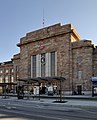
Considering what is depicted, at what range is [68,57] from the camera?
7462 centimetres

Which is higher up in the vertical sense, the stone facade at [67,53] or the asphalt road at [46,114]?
the stone facade at [67,53]

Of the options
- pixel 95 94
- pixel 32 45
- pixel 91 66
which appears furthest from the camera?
pixel 32 45

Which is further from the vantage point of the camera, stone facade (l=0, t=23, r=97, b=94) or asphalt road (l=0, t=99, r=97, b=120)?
stone facade (l=0, t=23, r=97, b=94)

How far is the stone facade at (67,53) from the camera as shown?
70.2 metres

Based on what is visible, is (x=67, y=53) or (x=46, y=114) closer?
(x=46, y=114)

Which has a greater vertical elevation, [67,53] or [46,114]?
[67,53]

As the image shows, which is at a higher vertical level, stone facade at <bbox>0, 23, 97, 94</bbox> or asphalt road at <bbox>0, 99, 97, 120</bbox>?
stone facade at <bbox>0, 23, 97, 94</bbox>

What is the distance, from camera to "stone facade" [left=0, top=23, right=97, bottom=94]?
70.2 metres

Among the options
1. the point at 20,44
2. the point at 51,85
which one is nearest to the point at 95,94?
the point at 51,85

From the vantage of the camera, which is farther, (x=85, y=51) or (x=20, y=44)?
(x=20, y=44)

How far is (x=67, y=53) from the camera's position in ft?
247

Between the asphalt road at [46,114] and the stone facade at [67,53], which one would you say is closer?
the asphalt road at [46,114]

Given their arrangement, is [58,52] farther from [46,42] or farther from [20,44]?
[20,44]

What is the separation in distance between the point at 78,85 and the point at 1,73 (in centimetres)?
5491
